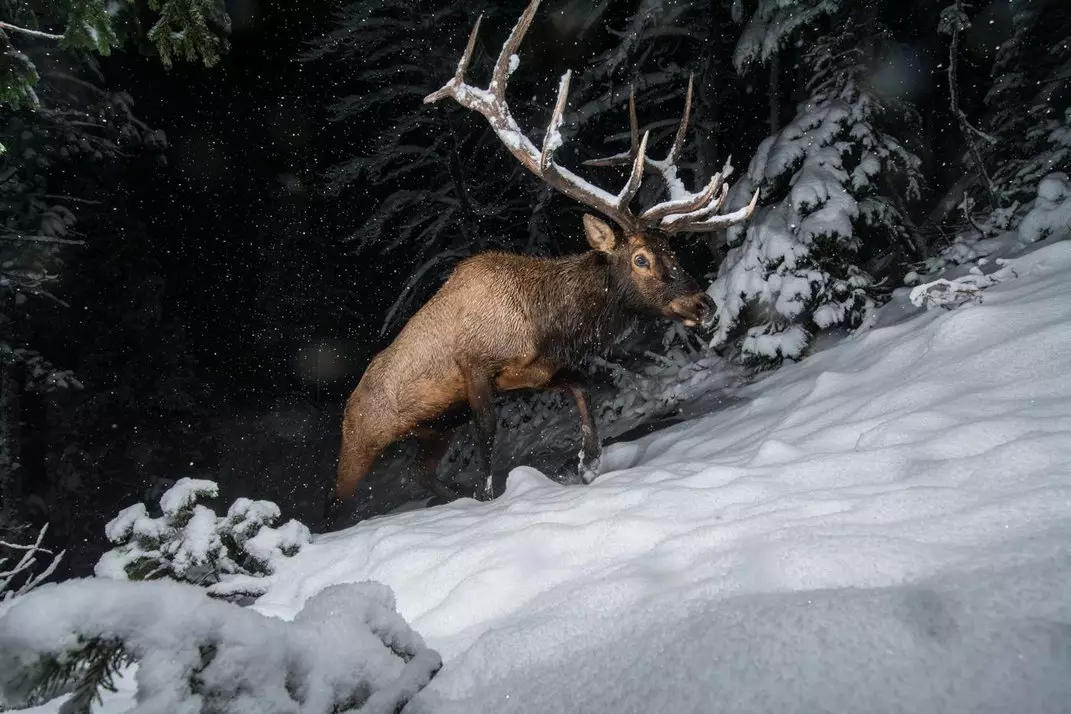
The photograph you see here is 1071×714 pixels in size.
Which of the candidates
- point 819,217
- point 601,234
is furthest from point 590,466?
point 819,217

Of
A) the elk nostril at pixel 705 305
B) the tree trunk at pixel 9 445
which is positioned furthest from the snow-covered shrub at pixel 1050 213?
the tree trunk at pixel 9 445

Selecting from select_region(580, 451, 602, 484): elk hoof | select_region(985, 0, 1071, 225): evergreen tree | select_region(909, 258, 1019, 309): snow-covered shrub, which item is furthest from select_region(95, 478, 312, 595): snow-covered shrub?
select_region(985, 0, 1071, 225): evergreen tree

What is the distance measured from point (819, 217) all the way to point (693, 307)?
192 cm

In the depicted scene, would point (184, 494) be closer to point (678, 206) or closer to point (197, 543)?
point (197, 543)

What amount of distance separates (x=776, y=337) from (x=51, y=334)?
33.4ft

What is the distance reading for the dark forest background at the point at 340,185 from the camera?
18.0 ft

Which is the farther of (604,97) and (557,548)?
(604,97)

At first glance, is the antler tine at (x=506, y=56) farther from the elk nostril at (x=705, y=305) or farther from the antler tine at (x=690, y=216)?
the elk nostril at (x=705, y=305)

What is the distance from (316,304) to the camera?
36.6 ft

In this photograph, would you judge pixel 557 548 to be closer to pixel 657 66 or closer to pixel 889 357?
pixel 889 357

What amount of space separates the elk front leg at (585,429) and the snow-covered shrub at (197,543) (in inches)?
76.2

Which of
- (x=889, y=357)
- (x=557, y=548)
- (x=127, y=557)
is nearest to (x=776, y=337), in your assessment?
(x=889, y=357)

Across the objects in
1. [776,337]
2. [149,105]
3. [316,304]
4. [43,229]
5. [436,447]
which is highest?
[149,105]

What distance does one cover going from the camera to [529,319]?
431cm
